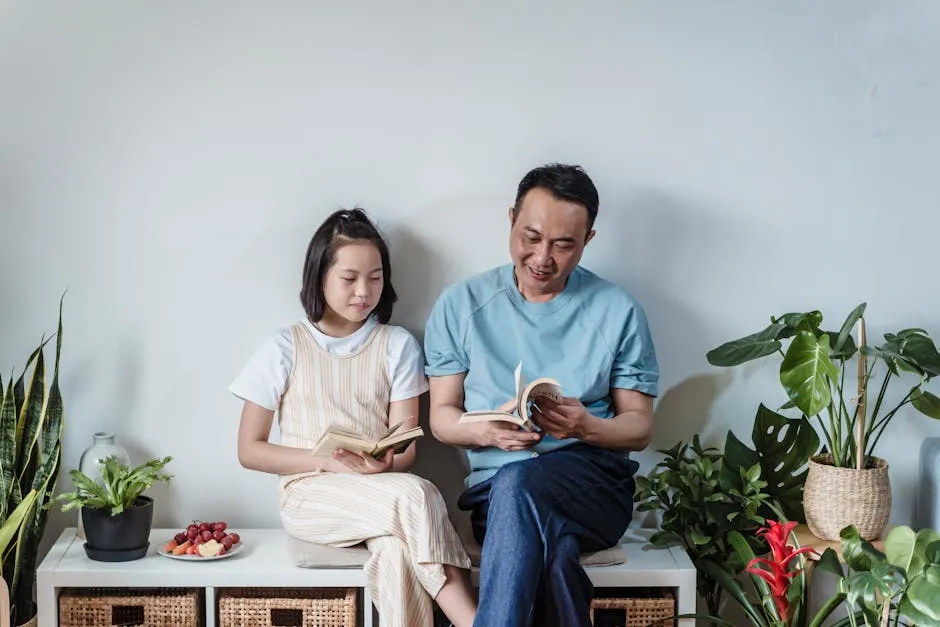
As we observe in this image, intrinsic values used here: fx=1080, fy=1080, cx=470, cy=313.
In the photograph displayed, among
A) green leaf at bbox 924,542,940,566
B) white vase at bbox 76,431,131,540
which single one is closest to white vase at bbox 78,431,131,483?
white vase at bbox 76,431,131,540

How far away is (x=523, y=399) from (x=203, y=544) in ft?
3.22

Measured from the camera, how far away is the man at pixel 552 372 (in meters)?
2.69

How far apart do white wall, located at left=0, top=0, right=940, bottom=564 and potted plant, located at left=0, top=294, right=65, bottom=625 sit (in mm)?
174

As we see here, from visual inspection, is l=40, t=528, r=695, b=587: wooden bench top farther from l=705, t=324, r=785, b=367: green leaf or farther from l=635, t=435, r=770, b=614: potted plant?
l=705, t=324, r=785, b=367: green leaf

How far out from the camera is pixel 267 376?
3027mm

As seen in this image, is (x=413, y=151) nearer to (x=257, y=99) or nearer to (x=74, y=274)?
(x=257, y=99)

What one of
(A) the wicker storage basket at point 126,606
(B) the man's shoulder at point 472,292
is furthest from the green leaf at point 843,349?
(A) the wicker storage basket at point 126,606

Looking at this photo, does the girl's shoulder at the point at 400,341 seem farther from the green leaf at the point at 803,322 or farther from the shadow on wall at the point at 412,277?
the green leaf at the point at 803,322

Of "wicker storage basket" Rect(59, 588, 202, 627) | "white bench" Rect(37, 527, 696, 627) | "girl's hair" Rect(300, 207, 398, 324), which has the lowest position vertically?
"wicker storage basket" Rect(59, 588, 202, 627)

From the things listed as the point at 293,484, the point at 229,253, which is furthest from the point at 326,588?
the point at 229,253

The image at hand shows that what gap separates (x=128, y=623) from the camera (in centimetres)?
285

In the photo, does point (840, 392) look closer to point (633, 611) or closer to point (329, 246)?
point (633, 611)

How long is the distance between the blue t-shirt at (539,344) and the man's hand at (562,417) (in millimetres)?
169

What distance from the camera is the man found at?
2693 millimetres
